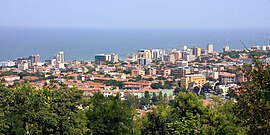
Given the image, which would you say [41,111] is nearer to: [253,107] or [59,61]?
[253,107]

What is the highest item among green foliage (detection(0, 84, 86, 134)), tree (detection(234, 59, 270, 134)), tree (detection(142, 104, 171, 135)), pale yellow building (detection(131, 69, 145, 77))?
tree (detection(234, 59, 270, 134))

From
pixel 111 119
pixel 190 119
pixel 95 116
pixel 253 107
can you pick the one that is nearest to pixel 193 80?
pixel 190 119

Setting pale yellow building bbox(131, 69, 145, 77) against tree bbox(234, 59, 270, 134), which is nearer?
tree bbox(234, 59, 270, 134)

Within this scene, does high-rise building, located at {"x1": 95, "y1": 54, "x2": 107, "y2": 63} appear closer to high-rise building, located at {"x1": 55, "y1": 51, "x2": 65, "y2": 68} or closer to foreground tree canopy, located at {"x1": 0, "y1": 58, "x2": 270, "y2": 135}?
high-rise building, located at {"x1": 55, "y1": 51, "x2": 65, "y2": 68}

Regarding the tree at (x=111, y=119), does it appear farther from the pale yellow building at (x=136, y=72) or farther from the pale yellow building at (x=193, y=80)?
the pale yellow building at (x=136, y=72)

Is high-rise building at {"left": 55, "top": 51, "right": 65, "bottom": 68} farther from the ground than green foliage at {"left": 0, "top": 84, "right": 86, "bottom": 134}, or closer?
closer

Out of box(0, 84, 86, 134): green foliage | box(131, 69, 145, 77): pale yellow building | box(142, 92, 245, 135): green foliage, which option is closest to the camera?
box(0, 84, 86, 134): green foliage

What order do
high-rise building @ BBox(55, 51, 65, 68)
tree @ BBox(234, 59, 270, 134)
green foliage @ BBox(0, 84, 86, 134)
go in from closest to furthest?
tree @ BBox(234, 59, 270, 134), green foliage @ BBox(0, 84, 86, 134), high-rise building @ BBox(55, 51, 65, 68)

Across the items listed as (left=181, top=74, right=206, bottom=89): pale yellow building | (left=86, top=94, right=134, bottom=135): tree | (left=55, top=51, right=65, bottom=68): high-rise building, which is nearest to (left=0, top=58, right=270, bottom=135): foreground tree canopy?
(left=86, top=94, right=134, bottom=135): tree

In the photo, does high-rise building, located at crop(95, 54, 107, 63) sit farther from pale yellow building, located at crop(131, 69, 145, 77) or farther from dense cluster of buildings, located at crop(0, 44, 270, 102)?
pale yellow building, located at crop(131, 69, 145, 77)
